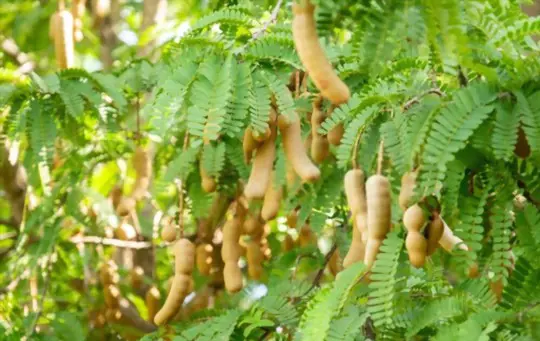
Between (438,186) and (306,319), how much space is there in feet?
1.23

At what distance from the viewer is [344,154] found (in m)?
1.97

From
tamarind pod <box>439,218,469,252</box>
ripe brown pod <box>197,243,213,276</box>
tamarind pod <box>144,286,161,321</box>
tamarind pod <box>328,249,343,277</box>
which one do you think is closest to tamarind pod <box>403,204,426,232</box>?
tamarind pod <box>439,218,469,252</box>

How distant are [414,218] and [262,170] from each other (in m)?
0.37

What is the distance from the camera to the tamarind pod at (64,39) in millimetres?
3443

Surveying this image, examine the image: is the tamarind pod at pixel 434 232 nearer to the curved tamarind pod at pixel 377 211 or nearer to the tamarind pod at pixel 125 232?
the curved tamarind pod at pixel 377 211

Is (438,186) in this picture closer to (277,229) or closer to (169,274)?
(277,229)

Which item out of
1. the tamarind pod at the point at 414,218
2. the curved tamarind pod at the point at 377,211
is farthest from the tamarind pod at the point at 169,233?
the tamarind pod at the point at 414,218

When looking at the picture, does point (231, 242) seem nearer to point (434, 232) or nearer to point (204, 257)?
point (204, 257)

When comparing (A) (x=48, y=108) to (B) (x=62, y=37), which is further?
(B) (x=62, y=37)

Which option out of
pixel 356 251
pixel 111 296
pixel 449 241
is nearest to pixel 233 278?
pixel 356 251

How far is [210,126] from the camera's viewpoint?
187 cm

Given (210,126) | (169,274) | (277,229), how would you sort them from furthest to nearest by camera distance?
(169,274)
(277,229)
(210,126)

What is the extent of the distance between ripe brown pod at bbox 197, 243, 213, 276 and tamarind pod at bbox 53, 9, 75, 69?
758 millimetres

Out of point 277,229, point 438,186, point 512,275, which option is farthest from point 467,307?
point 277,229
